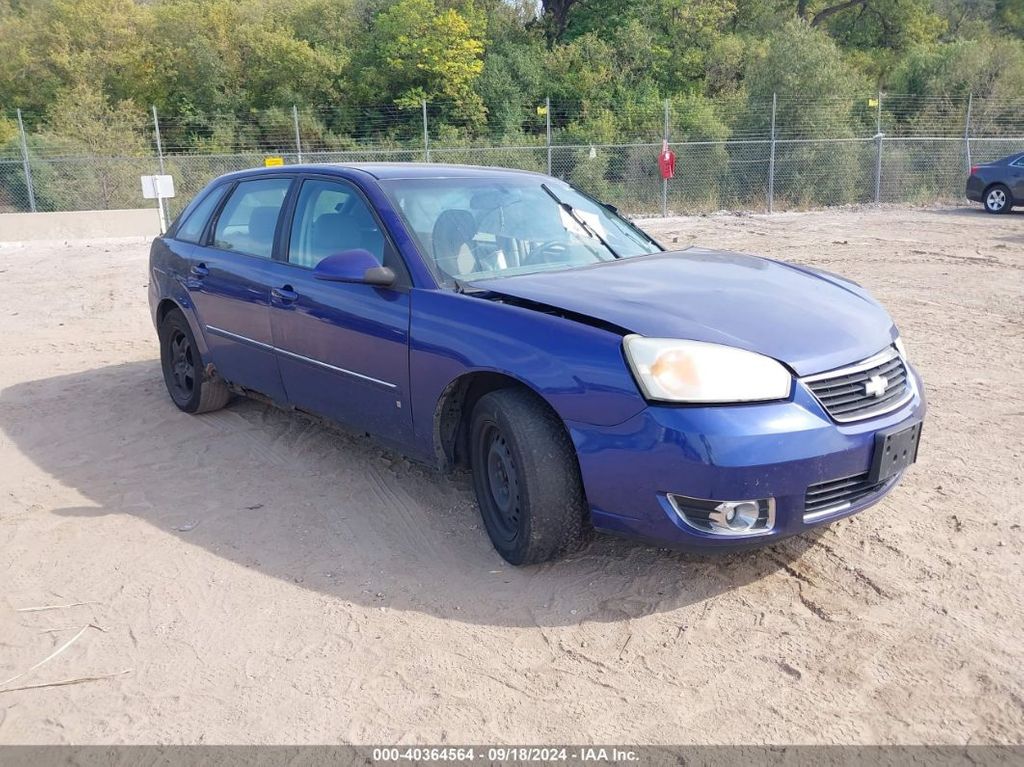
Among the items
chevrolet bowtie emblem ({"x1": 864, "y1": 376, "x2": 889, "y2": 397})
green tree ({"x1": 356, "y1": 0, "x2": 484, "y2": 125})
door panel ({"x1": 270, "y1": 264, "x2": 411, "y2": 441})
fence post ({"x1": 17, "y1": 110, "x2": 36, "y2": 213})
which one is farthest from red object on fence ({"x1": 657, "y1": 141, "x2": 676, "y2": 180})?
chevrolet bowtie emblem ({"x1": 864, "y1": 376, "x2": 889, "y2": 397})

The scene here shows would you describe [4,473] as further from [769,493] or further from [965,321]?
[965,321]

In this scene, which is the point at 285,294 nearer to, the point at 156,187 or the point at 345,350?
the point at 345,350

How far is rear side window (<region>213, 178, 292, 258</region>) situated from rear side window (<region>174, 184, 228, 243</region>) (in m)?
0.19

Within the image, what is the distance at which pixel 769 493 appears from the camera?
2992 millimetres

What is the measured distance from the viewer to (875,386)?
10.8 feet

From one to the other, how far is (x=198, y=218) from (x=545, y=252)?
2704 mm

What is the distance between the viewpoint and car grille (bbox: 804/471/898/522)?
3.09 meters

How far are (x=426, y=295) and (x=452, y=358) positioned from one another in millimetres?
354

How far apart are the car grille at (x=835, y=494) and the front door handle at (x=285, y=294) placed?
268 centimetres

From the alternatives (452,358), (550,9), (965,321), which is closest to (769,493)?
(452,358)

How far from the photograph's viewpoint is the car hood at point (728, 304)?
3189 millimetres

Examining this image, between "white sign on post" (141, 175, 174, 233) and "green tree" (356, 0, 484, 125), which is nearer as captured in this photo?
→ "white sign on post" (141, 175, 174, 233)

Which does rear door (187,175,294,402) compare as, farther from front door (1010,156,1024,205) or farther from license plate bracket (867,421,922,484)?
front door (1010,156,1024,205)

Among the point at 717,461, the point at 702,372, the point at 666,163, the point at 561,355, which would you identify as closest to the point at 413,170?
the point at 561,355
